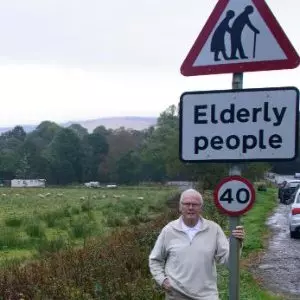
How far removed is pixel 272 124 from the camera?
350 cm

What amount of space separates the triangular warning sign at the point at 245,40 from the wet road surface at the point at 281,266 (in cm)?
646

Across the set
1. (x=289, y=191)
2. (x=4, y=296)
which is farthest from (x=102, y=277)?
(x=289, y=191)

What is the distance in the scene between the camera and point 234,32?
139 inches

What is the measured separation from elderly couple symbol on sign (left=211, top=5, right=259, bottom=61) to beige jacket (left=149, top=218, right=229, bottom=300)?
145 centimetres

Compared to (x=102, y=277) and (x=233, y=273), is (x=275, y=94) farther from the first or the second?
(x=102, y=277)

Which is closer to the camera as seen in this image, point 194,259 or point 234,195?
point 234,195

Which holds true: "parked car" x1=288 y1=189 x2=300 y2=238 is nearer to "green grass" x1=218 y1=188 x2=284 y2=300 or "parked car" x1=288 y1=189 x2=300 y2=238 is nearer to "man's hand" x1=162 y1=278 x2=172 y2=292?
"green grass" x1=218 y1=188 x2=284 y2=300

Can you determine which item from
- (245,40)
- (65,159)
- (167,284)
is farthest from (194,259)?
(65,159)

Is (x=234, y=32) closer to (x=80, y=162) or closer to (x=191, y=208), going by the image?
(x=191, y=208)

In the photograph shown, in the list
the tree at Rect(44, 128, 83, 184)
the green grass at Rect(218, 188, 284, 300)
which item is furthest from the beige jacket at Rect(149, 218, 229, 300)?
the tree at Rect(44, 128, 83, 184)

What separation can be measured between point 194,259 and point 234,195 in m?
0.83

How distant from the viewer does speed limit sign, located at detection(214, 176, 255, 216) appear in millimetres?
3711

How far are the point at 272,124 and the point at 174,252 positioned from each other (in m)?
1.41

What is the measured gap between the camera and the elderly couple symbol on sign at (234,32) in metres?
3.51
